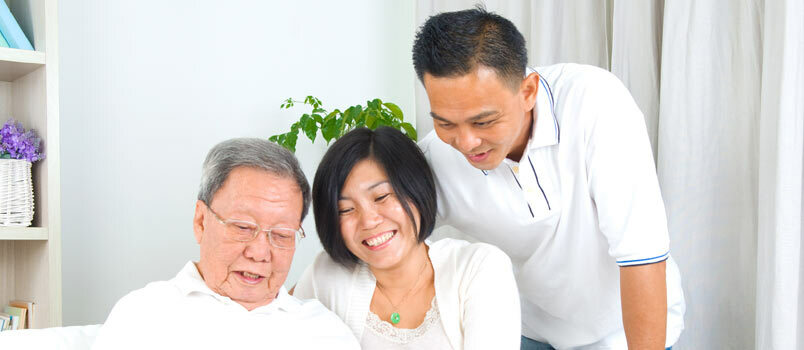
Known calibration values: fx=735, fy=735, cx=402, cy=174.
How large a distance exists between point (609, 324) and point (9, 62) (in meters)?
1.98

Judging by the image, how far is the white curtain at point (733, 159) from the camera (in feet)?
5.88

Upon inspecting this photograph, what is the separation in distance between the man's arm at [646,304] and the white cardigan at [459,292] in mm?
237

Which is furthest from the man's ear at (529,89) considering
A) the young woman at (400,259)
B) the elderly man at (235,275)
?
the elderly man at (235,275)

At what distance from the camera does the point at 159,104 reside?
294 cm

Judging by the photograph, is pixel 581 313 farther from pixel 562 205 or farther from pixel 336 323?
A: pixel 336 323

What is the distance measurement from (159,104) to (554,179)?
186cm

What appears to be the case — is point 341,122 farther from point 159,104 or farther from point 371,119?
point 159,104

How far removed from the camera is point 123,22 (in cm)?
287

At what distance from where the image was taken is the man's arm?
4.96 ft

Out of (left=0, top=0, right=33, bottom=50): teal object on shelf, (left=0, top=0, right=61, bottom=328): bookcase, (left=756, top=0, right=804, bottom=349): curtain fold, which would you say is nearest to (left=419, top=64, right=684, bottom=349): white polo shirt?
(left=756, top=0, right=804, bottom=349): curtain fold

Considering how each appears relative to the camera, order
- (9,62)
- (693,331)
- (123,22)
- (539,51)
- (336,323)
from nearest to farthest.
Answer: (336,323), (693,331), (9,62), (539,51), (123,22)

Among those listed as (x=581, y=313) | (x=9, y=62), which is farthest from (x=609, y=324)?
(x=9, y=62)

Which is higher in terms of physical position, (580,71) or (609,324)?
(580,71)

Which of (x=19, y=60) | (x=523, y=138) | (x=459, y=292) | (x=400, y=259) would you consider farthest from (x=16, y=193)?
(x=523, y=138)
